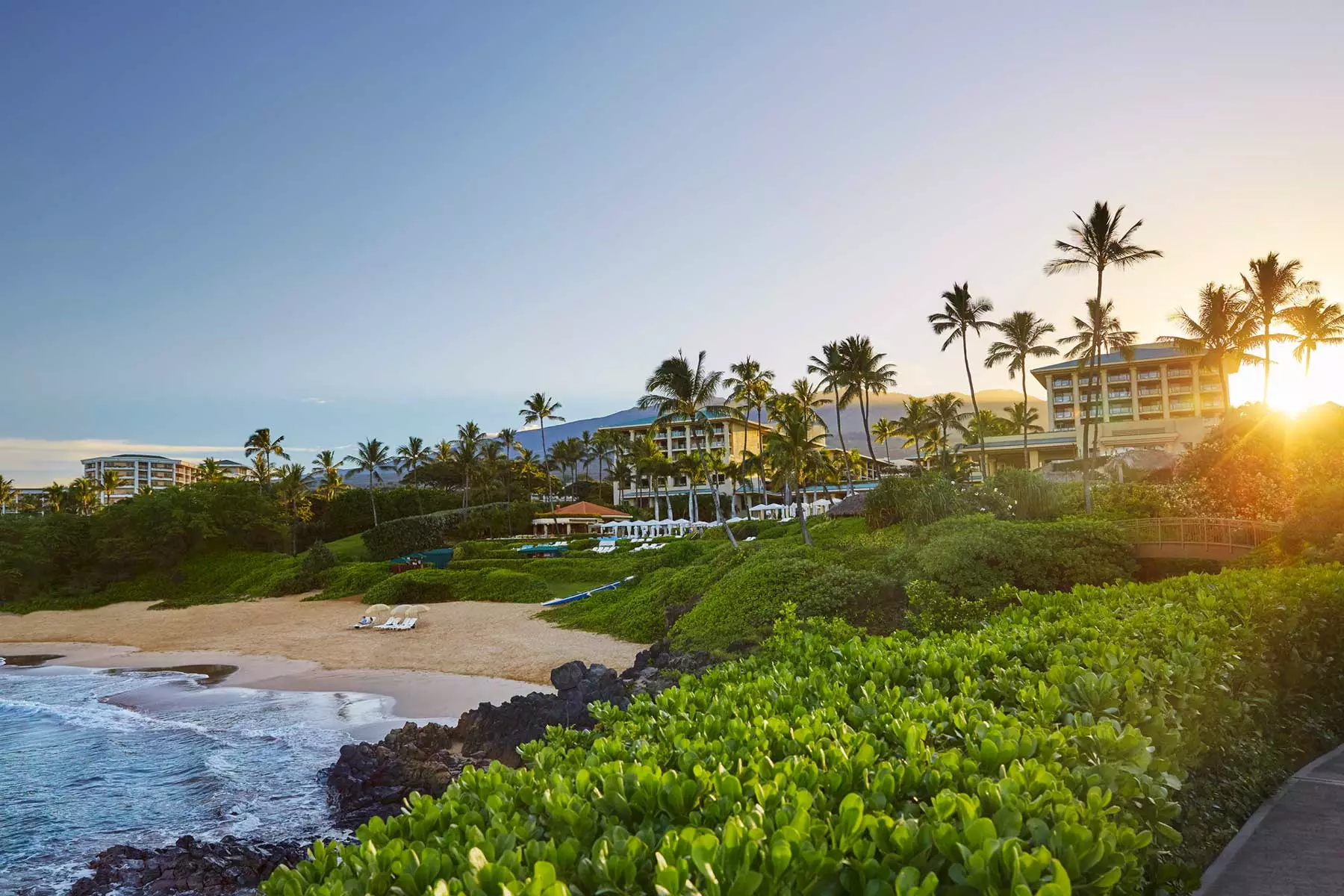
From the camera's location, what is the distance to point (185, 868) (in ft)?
32.5

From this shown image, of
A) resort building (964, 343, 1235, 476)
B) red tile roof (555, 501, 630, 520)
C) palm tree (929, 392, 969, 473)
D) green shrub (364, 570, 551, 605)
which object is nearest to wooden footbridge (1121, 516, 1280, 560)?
green shrub (364, 570, 551, 605)

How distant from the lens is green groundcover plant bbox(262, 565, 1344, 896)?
261 cm

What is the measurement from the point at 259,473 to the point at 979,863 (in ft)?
244

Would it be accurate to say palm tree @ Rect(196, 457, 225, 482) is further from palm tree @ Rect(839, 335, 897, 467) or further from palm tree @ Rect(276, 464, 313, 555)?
palm tree @ Rect(839, 335, 897, 467)

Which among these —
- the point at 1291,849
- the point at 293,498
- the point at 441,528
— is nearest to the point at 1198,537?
the point at 1291,849

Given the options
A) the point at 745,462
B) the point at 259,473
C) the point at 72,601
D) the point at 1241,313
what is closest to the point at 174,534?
the point at 72,601

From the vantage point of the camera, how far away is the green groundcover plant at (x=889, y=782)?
261 cm

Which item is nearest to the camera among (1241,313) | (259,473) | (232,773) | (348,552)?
(232,773)

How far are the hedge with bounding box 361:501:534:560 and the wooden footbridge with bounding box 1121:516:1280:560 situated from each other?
45.0 m

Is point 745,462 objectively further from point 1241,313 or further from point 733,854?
point 733,854

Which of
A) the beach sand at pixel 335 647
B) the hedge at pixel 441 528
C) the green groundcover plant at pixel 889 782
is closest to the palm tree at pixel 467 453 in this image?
the hedge at pixel 441 528

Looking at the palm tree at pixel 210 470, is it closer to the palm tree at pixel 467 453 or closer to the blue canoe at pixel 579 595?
the palm tree at pixel 467 453

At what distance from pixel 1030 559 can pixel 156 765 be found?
59.6 ft

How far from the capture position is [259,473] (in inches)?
2645
